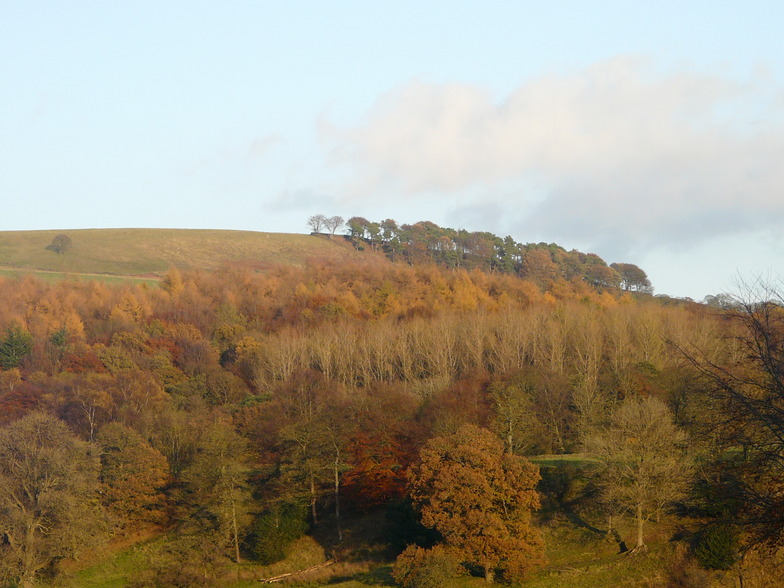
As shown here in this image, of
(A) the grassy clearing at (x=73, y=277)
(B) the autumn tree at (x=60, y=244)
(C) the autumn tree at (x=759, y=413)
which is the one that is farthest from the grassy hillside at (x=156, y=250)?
(C) the autumn tree at (x=759, y=413)

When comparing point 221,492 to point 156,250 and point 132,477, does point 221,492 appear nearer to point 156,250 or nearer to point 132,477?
point 132,477

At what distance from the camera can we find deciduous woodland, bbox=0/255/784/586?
2936cm

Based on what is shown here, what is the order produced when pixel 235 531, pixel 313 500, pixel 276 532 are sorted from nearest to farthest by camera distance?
pixel 235 531 < pixel 276 532 < pixel 313 500

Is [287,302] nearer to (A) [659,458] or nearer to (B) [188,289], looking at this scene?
(B) [188,289]

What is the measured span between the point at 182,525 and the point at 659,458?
96.6 ft

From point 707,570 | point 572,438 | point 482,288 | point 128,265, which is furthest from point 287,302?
point 707,570

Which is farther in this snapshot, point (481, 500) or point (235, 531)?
point (235, 531)

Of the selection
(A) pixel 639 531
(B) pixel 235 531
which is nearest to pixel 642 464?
(A) pixel 639 531

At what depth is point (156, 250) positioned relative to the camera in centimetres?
15612

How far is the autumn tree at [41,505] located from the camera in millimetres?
38281

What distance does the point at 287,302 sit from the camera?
113 meters

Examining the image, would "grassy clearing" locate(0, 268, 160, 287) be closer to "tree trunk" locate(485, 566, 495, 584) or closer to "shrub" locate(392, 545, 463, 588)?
"shrub" locate(392, 545, 463, 588)

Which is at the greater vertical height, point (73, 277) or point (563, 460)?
point (73, 277)

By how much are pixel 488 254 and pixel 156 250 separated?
72.3 meters
